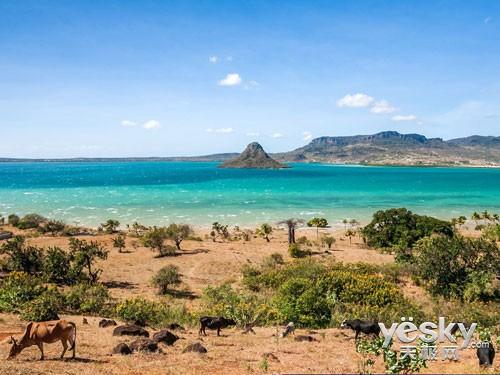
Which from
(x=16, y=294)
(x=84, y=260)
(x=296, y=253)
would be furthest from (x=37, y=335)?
(x=296, y=253)

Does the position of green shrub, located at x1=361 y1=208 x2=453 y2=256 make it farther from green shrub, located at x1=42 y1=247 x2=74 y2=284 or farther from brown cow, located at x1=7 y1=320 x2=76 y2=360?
brown cow, located at x1=7 y1=320 x2=76 y2=360

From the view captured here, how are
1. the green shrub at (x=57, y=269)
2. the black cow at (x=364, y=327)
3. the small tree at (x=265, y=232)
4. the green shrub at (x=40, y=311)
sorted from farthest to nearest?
the small tree at (x=265, y=232), the green shrub at (x=57, y=269), the green shrub at (x=40, y=311), the black cow at (x=364, y=327)

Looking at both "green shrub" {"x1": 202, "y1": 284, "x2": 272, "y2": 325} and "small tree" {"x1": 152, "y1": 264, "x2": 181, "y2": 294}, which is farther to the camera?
"small tree" {"x1": 152, "y1": 264, "x2": 181, "y2": 294}

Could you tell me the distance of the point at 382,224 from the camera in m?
45.7

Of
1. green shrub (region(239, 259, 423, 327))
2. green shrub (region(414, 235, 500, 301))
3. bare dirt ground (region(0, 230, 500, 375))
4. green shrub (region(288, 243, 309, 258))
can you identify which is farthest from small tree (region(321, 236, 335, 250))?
bare dirt ground (region(0, 230, 500, 375))

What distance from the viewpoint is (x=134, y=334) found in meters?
14.2

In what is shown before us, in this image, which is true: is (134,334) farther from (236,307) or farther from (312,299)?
(312,299)

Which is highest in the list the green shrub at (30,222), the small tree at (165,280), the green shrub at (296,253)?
the green shrub at (30,222)

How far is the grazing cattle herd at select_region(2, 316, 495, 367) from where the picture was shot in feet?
32.9

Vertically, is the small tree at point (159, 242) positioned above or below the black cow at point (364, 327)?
below

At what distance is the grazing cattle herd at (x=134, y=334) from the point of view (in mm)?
10016

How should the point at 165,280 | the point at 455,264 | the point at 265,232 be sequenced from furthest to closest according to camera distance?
the point at 265,232, the point at 165,280, the point at 455,264

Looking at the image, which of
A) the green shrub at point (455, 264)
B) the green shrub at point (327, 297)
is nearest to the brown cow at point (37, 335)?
the green shrub at point (327, 297)

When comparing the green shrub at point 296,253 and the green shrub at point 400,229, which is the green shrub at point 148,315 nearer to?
the green shrub at point 296,253
